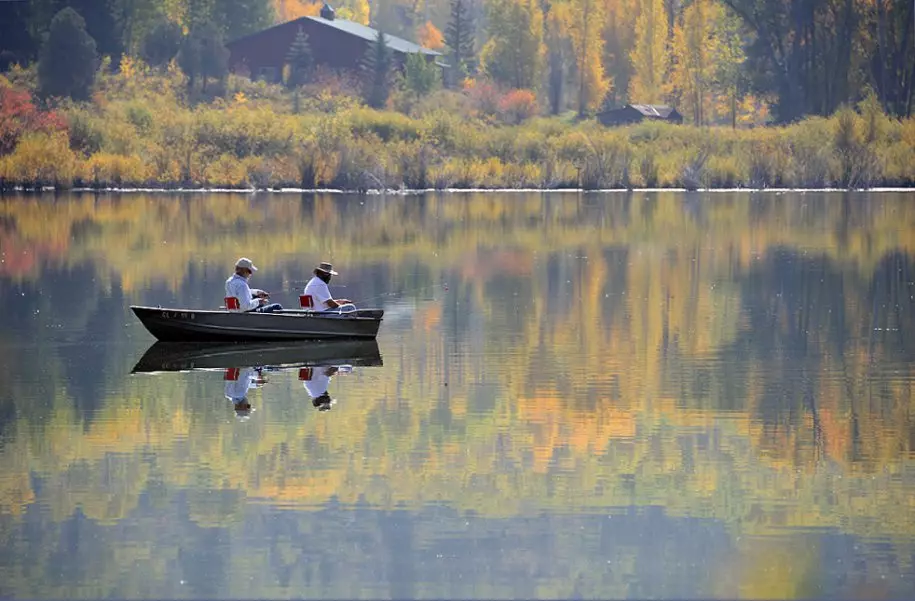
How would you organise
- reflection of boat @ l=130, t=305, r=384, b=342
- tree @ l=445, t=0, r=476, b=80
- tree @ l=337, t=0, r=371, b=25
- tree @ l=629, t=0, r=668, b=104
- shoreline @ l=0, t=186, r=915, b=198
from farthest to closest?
tree @ l=337, t=0, r=371, b=25
tree @ l=445, t=0, r=476, b=80
tree @ l=629, t=0, r=668, b=104
shoreline @ l=0, t=186, r=915, b=198
reflection of boat @ l=130, t=305, r=384, b=342

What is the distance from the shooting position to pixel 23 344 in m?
25.8

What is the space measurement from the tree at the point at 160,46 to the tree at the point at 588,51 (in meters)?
25.8

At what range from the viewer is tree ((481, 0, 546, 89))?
114 m

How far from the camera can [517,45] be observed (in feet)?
376

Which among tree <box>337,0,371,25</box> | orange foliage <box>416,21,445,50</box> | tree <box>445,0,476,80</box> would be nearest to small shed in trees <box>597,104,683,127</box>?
tree <box>445,0,476,80</box>

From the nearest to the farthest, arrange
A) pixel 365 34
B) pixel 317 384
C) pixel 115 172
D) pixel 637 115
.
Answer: pixel 317 384 < pixel 115 172 < pixel 637 115 < pixel 365 34

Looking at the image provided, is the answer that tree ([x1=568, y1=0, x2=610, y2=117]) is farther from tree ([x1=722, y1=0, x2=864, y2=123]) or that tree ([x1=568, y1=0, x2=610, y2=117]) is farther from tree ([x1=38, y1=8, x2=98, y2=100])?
tree ([x1=38, y1=8, x2=98, y2=100])

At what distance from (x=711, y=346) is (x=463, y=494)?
10192mm

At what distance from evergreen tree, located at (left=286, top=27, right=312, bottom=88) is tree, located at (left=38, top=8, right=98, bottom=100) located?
16.8 m

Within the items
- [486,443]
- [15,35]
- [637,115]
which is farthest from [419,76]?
[486,443]

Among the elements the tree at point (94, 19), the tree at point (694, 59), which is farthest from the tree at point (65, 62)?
the tree at point (694, 59)

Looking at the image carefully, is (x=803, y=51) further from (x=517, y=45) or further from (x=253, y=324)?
(x=253, y=324)

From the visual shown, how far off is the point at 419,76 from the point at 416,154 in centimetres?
2795

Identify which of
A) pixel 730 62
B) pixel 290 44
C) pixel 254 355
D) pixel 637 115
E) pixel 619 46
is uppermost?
pixel 619 46
